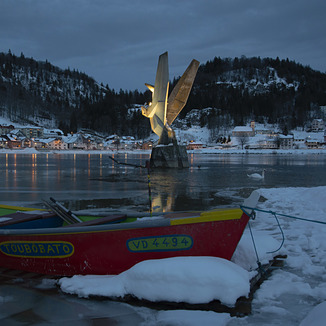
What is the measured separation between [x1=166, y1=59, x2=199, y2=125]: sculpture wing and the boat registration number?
105 feet

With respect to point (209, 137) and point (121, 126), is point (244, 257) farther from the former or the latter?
point (121, 126)

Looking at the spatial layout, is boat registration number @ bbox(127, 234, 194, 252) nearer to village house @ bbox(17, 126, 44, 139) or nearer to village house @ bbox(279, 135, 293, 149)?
village house @ bbox(279, 135, 293, 149)

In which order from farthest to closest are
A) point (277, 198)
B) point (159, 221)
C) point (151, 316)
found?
point (277, 198) → point (159, 221) → point (151, 316)

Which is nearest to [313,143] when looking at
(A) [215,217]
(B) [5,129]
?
(B) [5,129]

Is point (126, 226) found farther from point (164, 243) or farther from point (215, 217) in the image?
point (215, 217)

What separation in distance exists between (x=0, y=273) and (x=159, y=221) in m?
3.35

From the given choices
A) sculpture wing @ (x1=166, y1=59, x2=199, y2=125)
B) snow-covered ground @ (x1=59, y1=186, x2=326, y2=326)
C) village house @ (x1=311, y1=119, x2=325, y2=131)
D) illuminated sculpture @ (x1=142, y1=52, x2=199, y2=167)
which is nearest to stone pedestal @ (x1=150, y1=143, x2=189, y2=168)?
illuminated sculpture @ (x1=142, y1=52, x2=199, y2=167)

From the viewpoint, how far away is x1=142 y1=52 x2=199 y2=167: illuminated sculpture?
34.5m

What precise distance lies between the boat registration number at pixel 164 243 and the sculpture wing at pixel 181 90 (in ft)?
105

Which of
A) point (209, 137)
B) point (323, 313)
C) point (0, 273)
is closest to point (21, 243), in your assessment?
point (0, 273)

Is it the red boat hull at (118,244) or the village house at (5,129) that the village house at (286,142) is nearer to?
the village house at (5,129)

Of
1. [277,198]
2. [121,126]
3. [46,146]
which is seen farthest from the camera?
[121,126]

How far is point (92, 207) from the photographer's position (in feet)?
41.4

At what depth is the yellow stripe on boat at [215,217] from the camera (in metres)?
4.85
